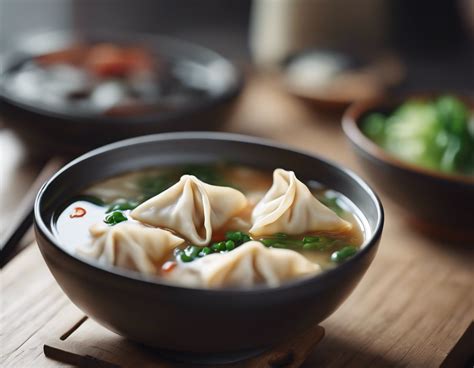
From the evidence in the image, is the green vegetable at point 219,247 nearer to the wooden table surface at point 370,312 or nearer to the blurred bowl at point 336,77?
the wooden table surface at point 370,312

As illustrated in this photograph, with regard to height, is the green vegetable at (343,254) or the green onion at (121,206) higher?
the green vegetable at (343,254)

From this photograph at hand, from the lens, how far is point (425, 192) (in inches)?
96.0

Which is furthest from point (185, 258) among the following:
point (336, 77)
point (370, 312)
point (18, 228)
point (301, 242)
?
point (336, 77)

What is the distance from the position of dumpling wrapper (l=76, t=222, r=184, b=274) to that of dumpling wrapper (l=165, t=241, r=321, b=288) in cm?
8

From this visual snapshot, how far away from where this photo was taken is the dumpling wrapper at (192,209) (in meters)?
1.85

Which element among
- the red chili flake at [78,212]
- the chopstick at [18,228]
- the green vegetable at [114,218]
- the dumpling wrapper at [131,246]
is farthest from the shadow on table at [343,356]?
the chopstick at [18,228]

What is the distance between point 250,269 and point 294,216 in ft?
1.04

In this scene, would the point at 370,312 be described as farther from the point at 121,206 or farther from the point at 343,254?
the point at 121,206

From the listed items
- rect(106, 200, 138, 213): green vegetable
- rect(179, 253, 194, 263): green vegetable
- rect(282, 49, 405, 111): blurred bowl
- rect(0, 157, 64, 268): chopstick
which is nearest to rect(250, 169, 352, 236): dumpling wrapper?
rect(179, 253, 194, 263): green vegetable

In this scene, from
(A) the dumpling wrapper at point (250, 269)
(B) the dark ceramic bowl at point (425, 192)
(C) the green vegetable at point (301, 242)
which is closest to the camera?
(A) the dumpling wrapper at point (250, 269)

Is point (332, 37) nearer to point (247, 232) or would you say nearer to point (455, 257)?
point (455, 257)

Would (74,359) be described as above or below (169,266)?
below

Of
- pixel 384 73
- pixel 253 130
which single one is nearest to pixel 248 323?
pixel 253 130

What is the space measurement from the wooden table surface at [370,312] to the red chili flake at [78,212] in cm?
28
